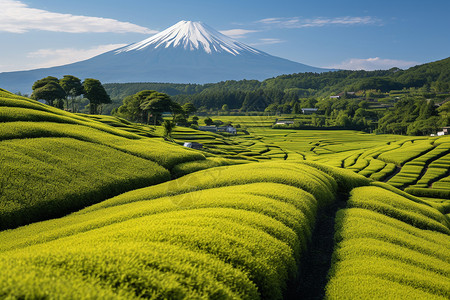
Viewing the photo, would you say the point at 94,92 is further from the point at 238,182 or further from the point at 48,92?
the point at 238,182

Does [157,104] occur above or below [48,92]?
below

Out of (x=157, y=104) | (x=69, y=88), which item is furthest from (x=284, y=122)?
(x=69, y=88)

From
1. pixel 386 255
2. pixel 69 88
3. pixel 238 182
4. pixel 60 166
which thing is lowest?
pixel 386 255

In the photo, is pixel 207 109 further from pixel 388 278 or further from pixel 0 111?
pixel 388 278

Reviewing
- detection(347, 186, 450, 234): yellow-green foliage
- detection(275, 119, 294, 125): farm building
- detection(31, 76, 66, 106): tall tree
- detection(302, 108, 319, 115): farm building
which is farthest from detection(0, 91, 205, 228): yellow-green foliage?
detection(302, 108, 319, 115): farm building

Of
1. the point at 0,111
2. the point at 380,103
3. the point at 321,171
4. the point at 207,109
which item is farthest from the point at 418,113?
the point at 0,111

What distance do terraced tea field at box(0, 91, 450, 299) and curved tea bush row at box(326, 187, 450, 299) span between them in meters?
0.06

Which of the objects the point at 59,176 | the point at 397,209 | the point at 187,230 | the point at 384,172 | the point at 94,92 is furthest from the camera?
the point at 94,92

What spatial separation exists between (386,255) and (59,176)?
1740cm

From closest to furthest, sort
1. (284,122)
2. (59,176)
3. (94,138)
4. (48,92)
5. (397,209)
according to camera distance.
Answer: (59,176)
(397,209)
(94,138)
(48,92)
(284,122)

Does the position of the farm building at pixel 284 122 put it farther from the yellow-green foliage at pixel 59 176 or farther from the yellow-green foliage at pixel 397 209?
the yellow-green foliage at pixel 59 176

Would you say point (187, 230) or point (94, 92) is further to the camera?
point (94, 92)

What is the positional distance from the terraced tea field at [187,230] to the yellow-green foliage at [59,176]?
69 millimetres

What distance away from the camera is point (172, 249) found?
8.38 m
